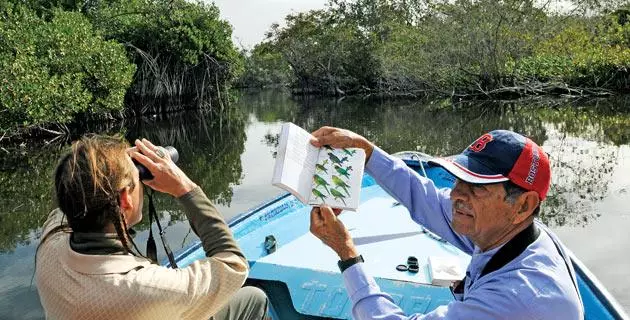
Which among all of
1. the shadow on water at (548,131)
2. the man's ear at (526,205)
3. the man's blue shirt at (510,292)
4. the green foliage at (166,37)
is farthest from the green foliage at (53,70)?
the man's ear at (526,205)

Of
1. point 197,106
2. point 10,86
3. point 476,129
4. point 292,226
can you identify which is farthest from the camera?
point 197,106

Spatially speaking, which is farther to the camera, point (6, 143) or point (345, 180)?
point (6, 143)

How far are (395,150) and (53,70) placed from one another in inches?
376

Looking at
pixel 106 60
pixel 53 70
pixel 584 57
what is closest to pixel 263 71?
pixel 584 57

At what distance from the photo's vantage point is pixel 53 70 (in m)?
14.8

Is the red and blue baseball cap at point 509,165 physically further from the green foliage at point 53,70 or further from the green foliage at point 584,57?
the green foliage at point 584,57

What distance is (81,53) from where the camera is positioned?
15492mm

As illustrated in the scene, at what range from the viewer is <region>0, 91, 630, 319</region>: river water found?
5.49 metres

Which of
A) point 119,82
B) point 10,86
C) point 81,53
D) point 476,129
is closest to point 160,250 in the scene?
point 10,86

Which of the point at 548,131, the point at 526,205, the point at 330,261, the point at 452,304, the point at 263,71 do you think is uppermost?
the point at 526,205

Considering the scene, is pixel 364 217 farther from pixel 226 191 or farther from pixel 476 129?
pixel 476 129

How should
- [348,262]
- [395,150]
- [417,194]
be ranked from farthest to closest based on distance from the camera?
[395,150] < [417,194] < [348,262]

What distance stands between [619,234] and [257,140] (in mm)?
10425

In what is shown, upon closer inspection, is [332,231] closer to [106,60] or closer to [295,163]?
[295,163]
